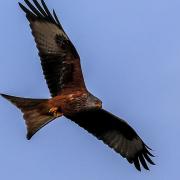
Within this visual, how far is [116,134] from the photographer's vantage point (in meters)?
12.8

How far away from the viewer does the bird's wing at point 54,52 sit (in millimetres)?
11500

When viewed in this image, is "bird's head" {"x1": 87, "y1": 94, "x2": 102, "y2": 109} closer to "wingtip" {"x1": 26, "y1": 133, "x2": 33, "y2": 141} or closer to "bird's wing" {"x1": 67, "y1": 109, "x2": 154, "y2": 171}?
"bird's wing" {"x1": 67, "y1": 109, "x2": 154, "y2": 171}

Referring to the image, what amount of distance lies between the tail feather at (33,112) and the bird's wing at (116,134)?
2.74 ft

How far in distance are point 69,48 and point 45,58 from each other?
1.46 ft

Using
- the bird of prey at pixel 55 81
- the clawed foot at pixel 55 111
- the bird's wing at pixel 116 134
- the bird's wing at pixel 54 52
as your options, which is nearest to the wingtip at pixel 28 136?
the bird of prey at pixel 55 81

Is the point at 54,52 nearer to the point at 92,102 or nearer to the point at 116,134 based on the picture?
the point at 92,102

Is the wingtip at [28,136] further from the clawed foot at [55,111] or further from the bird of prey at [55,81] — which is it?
the clawed foot at [55,111]

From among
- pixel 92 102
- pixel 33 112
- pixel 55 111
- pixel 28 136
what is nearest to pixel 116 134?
pixel 92 102

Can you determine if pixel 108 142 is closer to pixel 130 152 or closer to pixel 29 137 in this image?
pixel 130 152

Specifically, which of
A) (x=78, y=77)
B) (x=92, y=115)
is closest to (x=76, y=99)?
(x=78, y=77)

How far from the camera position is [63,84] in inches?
459

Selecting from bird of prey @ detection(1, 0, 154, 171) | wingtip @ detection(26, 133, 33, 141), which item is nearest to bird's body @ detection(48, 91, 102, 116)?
bird of prey @ detection(1, 0, 154, 171)

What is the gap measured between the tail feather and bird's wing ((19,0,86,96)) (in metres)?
0.37

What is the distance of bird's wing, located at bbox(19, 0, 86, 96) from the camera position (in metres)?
11.5
